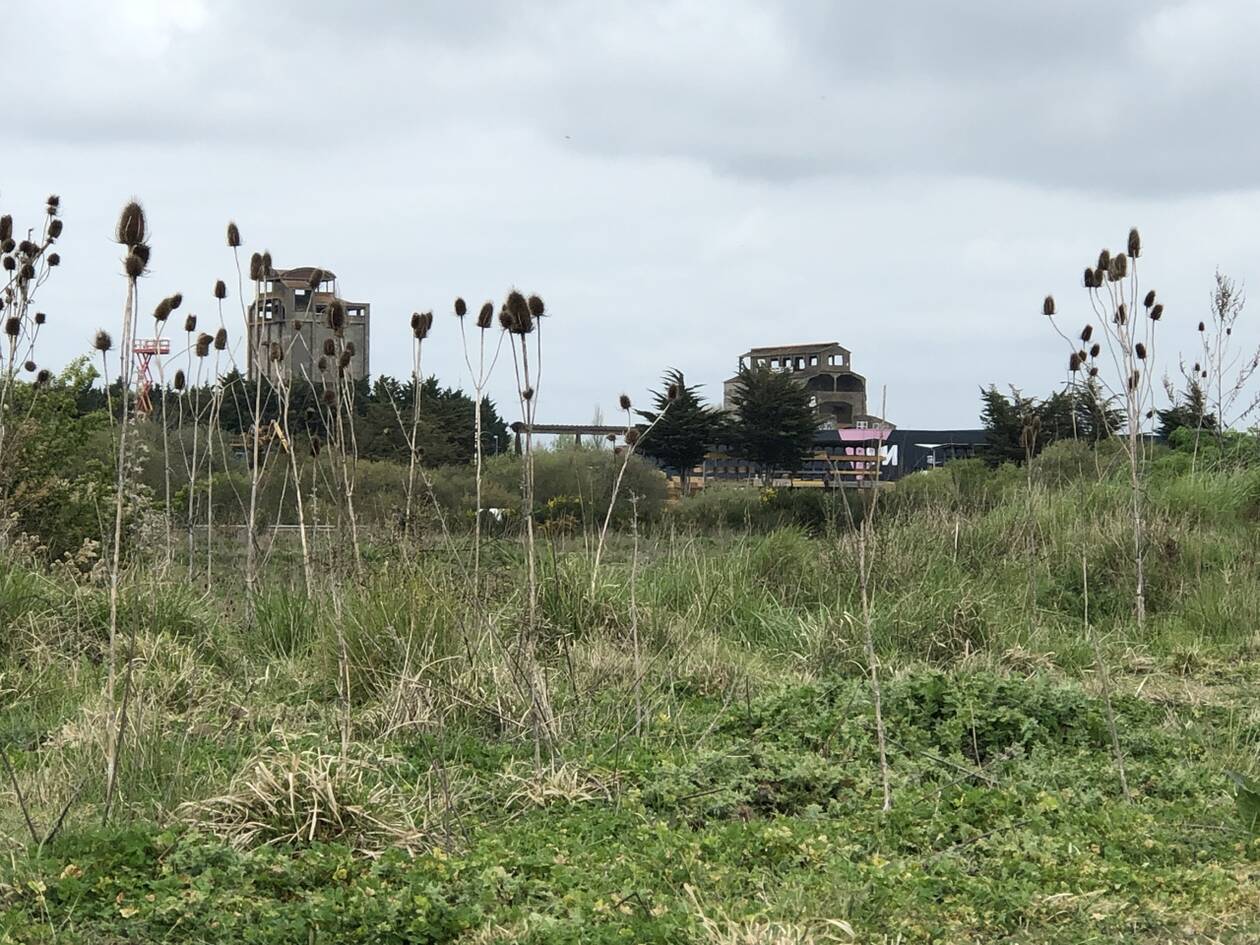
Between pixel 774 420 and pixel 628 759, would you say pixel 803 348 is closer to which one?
pixel 774 420

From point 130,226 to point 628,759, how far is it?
2.72 meters

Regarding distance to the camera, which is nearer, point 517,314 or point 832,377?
point 517,314

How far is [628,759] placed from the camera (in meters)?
5.32

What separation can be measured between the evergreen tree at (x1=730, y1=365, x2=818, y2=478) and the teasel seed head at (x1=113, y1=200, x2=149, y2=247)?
32.9 m

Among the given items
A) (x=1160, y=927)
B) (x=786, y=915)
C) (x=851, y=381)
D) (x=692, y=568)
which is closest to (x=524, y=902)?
(x=786, y=915)

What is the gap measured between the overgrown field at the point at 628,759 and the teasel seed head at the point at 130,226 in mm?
1575

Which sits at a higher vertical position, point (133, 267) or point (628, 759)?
point (133, 267)

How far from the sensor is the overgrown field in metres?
3.71

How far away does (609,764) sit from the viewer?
17.2ft

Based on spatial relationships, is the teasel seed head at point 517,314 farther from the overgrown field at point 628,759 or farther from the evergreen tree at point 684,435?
the evergreen tree at point 684,435

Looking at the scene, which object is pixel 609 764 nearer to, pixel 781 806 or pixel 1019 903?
pixel 781 806

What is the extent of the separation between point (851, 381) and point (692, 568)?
52126 mm

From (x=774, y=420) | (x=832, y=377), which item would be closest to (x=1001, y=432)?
(x=774, y=420)

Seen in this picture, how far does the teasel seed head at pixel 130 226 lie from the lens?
13.2 feet
